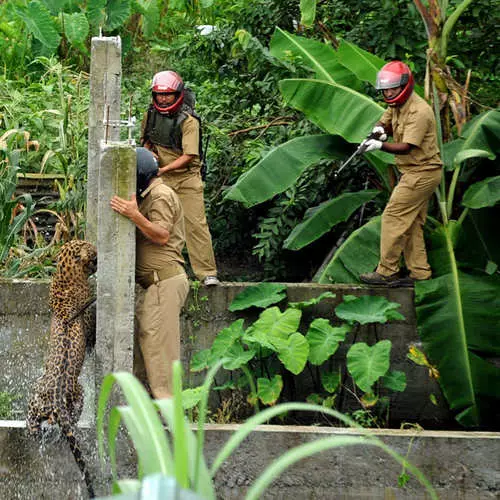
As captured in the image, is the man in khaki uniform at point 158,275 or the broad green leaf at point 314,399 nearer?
the man in khaki uniform at point 158,275

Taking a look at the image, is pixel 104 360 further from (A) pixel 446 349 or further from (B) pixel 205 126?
(B) pixel 205 126

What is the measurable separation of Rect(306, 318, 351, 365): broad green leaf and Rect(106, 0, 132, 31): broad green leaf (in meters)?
8.08

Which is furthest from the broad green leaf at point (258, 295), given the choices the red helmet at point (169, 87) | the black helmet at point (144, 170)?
the black helmet at point (144, 170)

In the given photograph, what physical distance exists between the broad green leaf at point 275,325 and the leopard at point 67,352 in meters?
1.26

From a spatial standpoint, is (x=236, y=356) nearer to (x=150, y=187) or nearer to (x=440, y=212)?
(x=150, y=187)

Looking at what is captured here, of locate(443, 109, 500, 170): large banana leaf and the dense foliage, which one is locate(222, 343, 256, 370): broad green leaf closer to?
the dense foliage

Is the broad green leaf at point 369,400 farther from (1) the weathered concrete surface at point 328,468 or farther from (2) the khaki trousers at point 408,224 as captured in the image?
(2) the khaki trousers at point 408,224

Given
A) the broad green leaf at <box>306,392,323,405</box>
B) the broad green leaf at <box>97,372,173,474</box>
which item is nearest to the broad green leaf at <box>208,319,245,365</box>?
the broad green leaf at <box>306,392,323,405</box>

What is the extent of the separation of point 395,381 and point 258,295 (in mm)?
1208

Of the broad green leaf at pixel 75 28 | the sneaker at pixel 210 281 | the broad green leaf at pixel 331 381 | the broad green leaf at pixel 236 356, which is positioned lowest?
the broad green leaf at pixel 331 381

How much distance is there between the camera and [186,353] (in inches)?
339

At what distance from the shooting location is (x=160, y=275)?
7270mm

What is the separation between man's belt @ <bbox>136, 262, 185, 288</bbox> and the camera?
727 cm

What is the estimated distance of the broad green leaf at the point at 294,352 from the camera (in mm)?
7852
